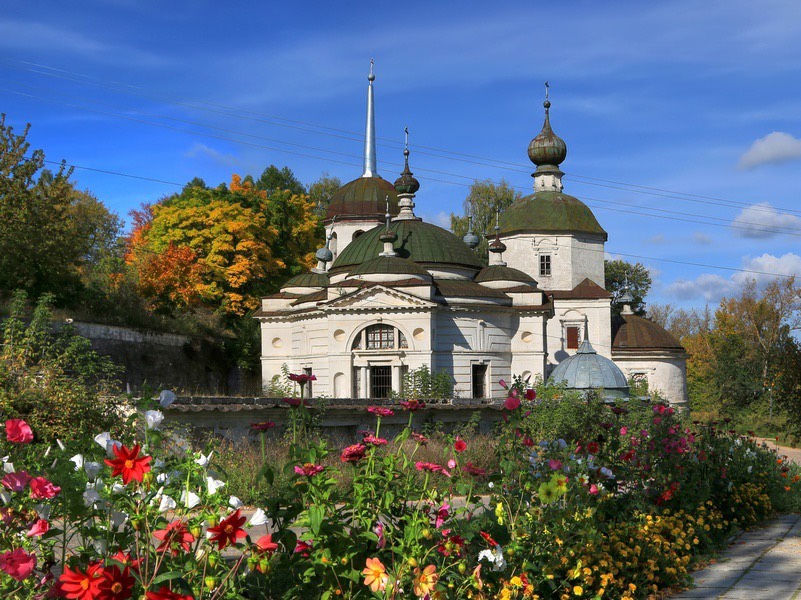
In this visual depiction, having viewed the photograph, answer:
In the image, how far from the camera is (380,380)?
39625 mm

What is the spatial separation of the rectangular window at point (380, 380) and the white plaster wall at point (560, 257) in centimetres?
1508

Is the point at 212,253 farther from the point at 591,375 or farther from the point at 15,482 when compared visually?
the point at 15,482

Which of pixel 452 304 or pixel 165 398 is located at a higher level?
pixel 452 304

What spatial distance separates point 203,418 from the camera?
15.6 m

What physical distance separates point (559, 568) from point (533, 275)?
Result: 4581 centimetres

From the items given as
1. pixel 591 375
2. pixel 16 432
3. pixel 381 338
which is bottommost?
pixel 16 432

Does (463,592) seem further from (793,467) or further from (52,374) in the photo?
(793,467)

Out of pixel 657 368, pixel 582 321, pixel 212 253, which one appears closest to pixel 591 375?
pixel 212 253

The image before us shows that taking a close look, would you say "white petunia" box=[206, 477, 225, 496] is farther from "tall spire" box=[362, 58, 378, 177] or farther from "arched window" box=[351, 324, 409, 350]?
"tall spire" box=[362, 58, 378, 177]

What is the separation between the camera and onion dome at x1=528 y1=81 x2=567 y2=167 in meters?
57.0

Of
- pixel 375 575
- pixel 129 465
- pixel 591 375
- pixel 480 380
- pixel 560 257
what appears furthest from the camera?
pixel 560 257

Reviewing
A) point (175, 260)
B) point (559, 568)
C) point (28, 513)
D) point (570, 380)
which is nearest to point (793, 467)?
point (570, 380)

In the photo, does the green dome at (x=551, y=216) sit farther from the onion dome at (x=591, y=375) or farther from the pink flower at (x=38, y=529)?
the pink flower at (x=38, y=529)

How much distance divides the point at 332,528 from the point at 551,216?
159ft
